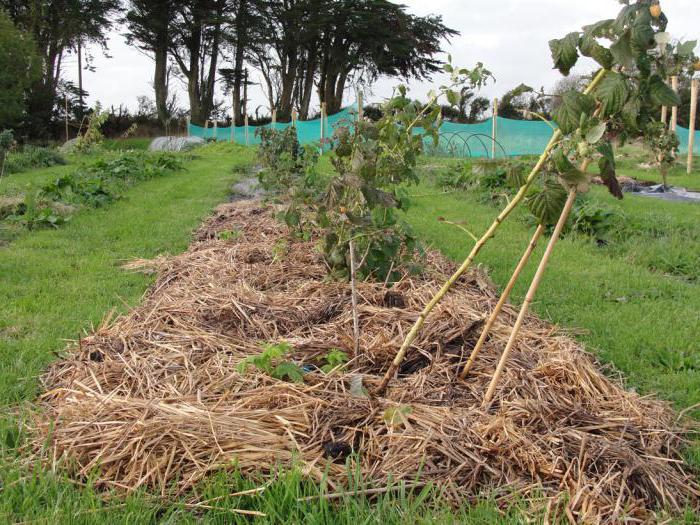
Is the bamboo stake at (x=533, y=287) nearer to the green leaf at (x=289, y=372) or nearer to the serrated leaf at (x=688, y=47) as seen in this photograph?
the serrated leaf at (x=688, y=47)

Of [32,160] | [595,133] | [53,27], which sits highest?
[53,27]

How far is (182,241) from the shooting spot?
6.11 metres

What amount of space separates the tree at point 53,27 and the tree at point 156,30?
5.28 ft

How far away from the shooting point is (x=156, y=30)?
3600 cm

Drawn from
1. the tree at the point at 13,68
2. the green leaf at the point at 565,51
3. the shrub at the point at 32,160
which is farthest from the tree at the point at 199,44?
the green leaf at the point at 565,51

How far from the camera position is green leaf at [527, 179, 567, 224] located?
6.10 ft

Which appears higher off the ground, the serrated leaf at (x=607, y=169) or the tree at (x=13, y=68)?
the tree at (x=13, y=68)

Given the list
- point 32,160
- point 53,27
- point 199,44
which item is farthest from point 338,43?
point 32,160

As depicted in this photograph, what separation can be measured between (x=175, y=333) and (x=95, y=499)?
4.07ft

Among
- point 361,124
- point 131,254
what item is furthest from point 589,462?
point 131,254

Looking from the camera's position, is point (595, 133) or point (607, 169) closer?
point (595, 133)

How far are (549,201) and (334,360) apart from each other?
1.15 metres

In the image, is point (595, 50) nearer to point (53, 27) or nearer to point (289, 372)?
point (289, 372)

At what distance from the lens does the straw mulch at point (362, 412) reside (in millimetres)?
1891
